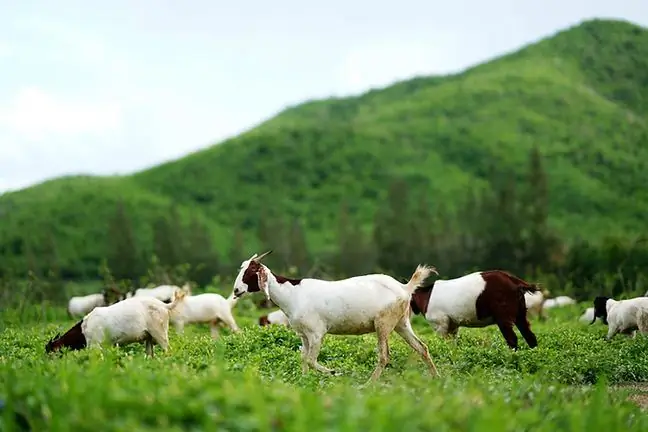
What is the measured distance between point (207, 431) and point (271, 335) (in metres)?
9.79

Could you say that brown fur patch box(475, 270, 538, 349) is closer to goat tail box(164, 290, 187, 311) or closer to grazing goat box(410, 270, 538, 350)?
grazing goat box(410, 270, 538, 350)

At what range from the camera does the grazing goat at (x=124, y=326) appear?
14359mm

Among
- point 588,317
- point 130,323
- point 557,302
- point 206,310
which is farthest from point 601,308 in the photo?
point 130,323

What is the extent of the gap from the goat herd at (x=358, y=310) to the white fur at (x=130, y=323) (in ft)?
0.06

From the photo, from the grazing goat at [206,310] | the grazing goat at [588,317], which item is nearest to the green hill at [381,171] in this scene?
the grazing goat at [588,317]

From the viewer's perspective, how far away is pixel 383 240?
275ft

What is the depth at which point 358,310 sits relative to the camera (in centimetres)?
1271

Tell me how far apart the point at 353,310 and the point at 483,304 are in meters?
4.73

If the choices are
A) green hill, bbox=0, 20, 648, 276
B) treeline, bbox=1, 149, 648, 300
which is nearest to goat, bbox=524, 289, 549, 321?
treeline, bbox=1, 149, 648, 300

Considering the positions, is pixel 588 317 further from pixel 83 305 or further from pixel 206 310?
pixel 83 305

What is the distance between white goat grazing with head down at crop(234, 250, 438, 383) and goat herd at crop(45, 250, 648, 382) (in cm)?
2

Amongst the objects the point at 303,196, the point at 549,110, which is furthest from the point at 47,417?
the point at 549,110

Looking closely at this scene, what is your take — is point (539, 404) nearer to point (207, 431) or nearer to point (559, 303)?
point (207, 431)

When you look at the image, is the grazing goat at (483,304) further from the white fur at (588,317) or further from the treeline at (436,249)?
the treeline at (436,249)
